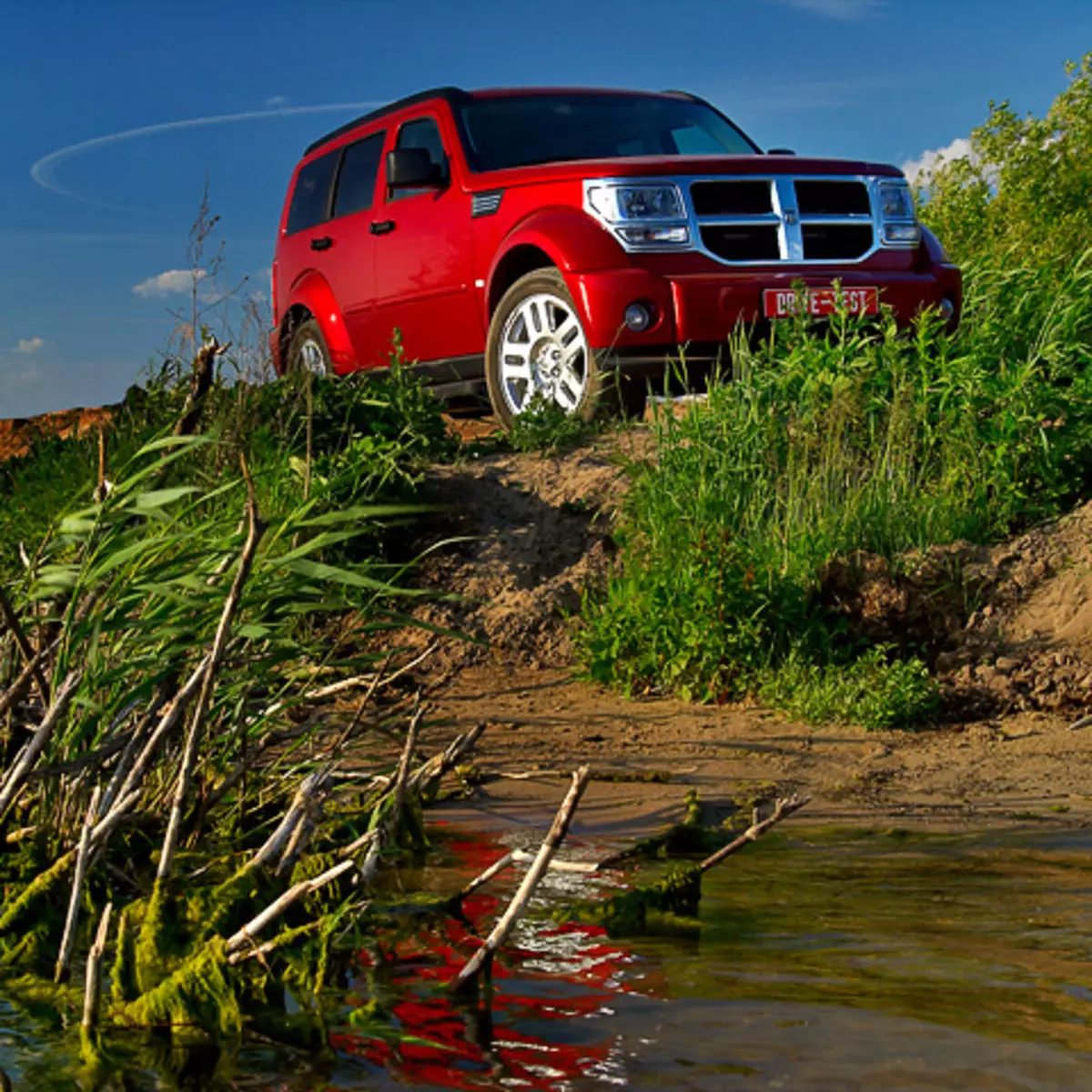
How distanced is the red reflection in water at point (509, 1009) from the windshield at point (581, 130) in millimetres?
7590

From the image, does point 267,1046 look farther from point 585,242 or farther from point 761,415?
point 585,242

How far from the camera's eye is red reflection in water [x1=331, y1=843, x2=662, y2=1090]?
2.73 metres

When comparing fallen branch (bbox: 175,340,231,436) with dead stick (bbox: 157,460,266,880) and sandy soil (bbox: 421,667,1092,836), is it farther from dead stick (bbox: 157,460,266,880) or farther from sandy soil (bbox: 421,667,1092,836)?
sandy soil (bbox: 421,667,1092,836)

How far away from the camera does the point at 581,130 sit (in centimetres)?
1059

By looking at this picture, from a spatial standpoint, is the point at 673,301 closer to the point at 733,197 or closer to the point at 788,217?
the point at 733,197

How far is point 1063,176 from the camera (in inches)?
998

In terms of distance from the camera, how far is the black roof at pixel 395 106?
1074cm

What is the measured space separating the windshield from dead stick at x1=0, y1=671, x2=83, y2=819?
7.55 meters

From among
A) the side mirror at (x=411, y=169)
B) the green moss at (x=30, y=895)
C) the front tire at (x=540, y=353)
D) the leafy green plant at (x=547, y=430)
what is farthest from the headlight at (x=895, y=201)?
the green moss at (x=30, y=895)

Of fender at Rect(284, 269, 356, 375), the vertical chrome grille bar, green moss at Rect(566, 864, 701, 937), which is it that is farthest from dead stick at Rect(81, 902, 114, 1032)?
fender at Rect(284, 269, 356, 375)

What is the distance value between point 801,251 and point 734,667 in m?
3.62

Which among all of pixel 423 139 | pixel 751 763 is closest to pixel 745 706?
pixel 751 763

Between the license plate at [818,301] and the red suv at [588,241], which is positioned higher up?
the red suv at [588,241]

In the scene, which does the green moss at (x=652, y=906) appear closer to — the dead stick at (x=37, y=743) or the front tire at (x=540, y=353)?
the dead stick at (x=37, y=743)
